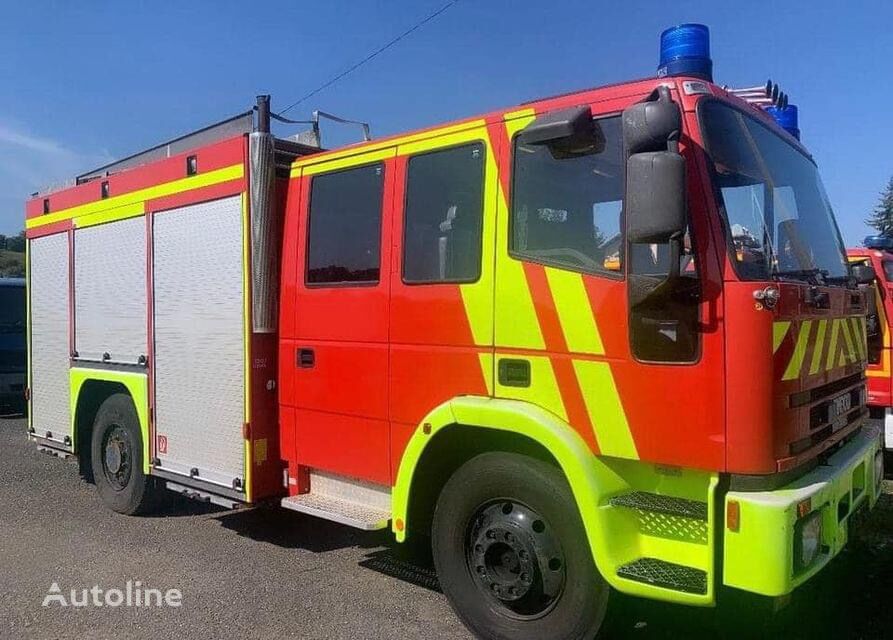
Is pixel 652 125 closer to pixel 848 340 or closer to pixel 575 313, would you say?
pixel 575 313

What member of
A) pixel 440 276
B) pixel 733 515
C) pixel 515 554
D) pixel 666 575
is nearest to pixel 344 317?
pixel 440 276

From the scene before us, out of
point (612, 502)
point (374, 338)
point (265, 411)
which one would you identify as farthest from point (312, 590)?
point (612, 502)

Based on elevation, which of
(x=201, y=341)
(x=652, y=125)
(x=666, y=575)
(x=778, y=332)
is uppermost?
(x=652, y=125)

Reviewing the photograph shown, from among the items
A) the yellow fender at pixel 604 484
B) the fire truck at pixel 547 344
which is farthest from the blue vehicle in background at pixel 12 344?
the yellow fender at pixel 604 484

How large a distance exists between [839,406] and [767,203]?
109 centimetres

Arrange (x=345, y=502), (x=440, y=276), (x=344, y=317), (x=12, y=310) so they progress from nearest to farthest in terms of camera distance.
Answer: (x=440, y=276) < (x=344, y=317) < (x=345, y=502) < (x=12, y=310)

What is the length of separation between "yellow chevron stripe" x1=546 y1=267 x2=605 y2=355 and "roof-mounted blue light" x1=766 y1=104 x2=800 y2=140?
67.8 inches

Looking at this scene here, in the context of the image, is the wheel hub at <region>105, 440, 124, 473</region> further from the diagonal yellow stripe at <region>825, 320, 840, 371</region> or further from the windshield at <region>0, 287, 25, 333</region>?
the windshield at <region>0, 287, 25, 333</region>

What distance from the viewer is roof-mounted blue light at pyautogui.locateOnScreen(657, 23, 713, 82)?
11.7ft

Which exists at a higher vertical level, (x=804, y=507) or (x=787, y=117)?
(x=787, y=117)

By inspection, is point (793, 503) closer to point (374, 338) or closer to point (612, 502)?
point (612, 502)

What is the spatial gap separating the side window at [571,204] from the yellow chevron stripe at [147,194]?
219cm

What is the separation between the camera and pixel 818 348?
3.43 metres

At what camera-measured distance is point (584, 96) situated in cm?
358
